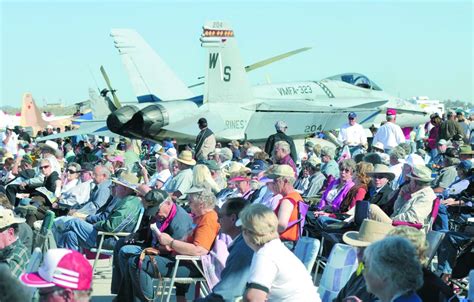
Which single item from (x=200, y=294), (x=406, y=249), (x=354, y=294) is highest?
(x=406, y=249)

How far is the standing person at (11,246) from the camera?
5.99 metres

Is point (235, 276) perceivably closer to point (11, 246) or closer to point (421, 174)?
point (11, 246)

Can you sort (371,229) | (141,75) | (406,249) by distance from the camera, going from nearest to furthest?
(406,249), (371,229), (141,75)

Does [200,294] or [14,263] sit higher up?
[14,263]

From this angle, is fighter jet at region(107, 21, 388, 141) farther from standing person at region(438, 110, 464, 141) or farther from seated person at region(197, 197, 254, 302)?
seated person at region(197, 197, 254, 302)

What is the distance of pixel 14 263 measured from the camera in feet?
19.7

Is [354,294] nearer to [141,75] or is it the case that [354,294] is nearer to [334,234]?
[334,234]

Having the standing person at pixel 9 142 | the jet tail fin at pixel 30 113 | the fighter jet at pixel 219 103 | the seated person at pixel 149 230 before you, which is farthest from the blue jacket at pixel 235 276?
the jet tail fin at pixel 30 113

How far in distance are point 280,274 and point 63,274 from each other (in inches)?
68.1

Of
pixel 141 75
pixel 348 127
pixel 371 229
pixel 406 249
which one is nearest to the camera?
pixel 406 249

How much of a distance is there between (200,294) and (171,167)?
209 inches

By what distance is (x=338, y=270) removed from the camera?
19.6ft

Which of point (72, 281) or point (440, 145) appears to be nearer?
point (72, 281)

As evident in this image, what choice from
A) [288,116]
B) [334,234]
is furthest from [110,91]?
[334,234]
